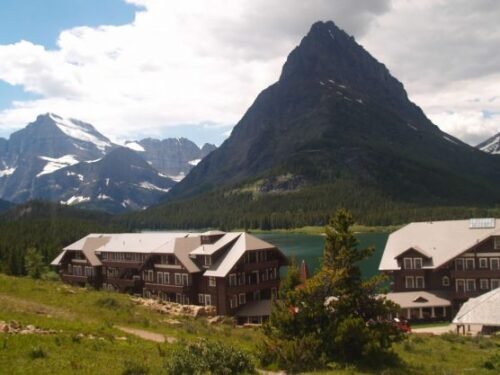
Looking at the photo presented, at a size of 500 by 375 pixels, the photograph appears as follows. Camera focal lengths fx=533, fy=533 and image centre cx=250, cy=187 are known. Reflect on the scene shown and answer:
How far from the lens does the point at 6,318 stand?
34.3 metres

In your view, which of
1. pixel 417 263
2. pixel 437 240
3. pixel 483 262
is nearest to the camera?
pixel 483 262

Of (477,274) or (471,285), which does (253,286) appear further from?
(477,274)

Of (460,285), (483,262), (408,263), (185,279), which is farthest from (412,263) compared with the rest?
(185,279)

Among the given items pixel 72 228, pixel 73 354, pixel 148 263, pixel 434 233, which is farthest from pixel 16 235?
pixel 73 354

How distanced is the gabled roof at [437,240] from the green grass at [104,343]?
2338 centimetres

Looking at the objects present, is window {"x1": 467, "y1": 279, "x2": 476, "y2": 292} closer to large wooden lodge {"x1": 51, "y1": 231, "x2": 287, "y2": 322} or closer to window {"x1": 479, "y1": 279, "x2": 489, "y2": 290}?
window {"x1": 479, "y1": 279, "x2": 489, "y2": 290}

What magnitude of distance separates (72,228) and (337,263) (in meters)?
164

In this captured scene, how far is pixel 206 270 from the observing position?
70.0 m

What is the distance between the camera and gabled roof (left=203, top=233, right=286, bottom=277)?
221 ft

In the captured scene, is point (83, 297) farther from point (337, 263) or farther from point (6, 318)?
point (337, 263)

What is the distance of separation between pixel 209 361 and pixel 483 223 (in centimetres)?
5981

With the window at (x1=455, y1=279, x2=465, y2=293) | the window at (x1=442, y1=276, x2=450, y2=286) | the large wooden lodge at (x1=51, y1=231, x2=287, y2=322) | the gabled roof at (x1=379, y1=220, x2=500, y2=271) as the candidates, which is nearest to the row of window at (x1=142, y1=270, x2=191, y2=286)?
the large wooden lodge at (x1=51, y1=231, x2=287, y2=322)

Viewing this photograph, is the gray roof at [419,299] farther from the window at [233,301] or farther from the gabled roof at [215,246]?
the gabled roof at [215,246]

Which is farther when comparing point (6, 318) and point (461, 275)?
point (461, 275)
